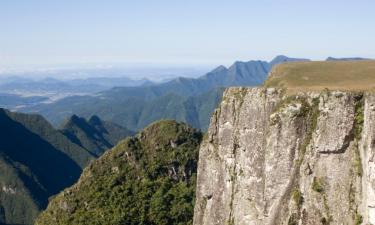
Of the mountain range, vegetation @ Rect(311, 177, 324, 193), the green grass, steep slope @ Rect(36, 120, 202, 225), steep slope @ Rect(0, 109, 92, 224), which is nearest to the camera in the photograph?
vegetation @ Rect(311, 177, 324, 193)

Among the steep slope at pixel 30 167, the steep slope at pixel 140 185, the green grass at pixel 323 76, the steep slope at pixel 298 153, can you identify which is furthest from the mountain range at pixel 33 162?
the green grass at pixel 323 76

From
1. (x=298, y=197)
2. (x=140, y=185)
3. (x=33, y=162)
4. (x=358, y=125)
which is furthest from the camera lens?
(x=33, y=162)

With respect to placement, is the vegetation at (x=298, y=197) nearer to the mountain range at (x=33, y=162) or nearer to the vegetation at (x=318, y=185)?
the vegetation at (x=318, y=185)

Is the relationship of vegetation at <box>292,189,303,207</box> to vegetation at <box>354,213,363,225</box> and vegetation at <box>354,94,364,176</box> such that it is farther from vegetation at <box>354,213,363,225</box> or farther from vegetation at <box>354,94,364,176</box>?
vegetation at <box>354,94,364,176</box>

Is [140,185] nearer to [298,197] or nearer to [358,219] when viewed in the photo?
[298,197]

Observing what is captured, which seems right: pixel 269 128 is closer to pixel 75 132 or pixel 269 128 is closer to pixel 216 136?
pixel 216 136

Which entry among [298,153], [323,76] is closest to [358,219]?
[298,153]

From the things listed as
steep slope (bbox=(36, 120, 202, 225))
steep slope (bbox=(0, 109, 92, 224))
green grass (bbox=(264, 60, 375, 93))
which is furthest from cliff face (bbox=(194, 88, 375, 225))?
steep slope (bbox=(0, 109, 92, 224))

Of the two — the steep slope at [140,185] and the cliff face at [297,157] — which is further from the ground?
the cliff face at [297,157]

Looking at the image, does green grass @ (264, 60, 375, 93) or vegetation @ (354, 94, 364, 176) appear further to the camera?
green grass @ (264, 60, 375, 93)
